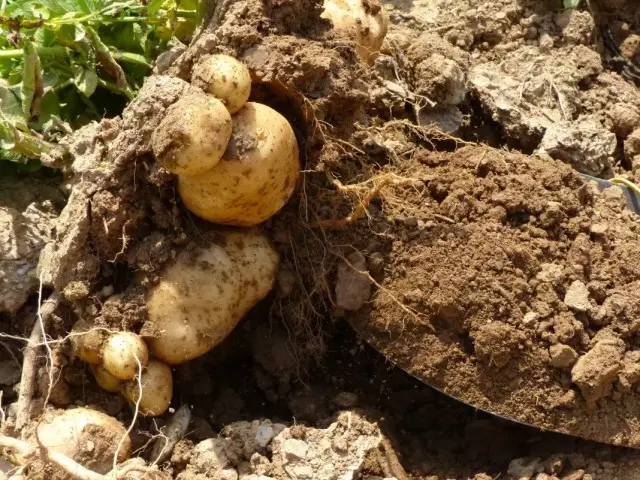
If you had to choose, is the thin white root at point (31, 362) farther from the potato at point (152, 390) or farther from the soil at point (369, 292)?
the potato at point (152, 390)

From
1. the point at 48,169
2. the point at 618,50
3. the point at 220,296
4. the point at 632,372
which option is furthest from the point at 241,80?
the point at 618,50

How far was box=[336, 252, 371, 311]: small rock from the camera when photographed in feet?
7.00

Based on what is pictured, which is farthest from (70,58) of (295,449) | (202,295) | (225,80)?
(295,449)

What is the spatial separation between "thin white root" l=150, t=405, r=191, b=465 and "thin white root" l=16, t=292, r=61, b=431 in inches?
12.2

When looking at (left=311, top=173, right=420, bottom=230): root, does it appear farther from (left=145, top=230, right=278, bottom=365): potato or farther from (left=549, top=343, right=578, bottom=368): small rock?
(left=549, top=343, right=578, bottom=368): small rock

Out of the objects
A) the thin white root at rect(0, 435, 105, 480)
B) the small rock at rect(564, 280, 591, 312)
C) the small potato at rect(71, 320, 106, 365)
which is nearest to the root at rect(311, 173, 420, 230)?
the small rock at rect(564, 280, 591, 312)

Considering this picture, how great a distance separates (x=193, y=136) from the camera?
1.81 meters

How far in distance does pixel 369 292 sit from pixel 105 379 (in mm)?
677

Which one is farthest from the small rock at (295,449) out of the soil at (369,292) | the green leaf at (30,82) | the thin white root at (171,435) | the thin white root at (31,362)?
the green leaf at (30,82)

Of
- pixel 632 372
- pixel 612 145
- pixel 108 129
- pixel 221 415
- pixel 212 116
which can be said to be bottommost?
pixel 221 415

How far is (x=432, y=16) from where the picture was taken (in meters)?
2.85

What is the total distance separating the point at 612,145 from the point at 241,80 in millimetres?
1216

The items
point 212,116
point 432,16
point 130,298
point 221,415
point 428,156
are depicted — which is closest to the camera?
point 212,116

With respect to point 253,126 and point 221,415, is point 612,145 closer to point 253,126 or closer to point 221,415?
point 253,126
